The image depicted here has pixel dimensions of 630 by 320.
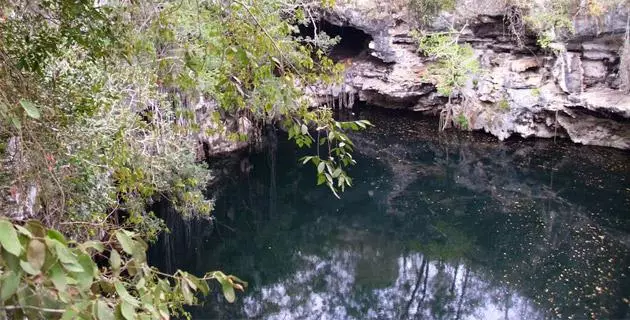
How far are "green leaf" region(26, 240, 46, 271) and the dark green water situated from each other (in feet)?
22.8

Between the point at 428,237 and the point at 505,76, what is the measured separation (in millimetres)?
6683

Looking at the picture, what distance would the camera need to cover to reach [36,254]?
879 millimetres

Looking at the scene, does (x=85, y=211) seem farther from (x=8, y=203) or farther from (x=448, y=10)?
(x=448, y=10)

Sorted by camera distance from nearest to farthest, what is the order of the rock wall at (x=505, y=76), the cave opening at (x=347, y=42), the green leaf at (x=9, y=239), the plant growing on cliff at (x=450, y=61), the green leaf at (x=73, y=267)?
1. the green leaf at (x=9, y=239)
2. the green leaf at (x=73, y=267)
3. the rock wall at (x=505, y=76)
4. the plant growing on cliff at (x=450, y=61)
5. the cave opening at (x=347, y=42)

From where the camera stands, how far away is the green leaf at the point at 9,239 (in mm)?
826

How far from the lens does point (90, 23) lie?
235 centimetres

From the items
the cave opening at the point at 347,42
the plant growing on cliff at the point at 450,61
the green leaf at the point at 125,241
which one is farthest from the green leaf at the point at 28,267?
the cave opening at the point at 347,42

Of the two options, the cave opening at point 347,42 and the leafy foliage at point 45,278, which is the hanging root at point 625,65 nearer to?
the cave opening at point 347,42

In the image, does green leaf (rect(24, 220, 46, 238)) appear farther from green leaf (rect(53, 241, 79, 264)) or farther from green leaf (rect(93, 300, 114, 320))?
green leaf (rect(93, 300, 114, 320))

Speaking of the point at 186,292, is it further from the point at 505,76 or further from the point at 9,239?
the point at 505,76

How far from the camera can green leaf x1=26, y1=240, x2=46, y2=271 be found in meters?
0.87

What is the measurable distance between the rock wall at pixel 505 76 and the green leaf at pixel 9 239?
1366 centimetres

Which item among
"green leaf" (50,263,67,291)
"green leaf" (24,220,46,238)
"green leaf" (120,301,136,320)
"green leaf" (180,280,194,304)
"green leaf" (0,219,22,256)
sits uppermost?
"green leaf" (0,219,22,256)

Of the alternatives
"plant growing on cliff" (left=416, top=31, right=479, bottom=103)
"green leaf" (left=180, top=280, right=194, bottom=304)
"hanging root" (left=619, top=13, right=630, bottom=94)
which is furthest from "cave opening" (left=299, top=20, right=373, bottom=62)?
"green leaf" (left=180, top=280, right=194, bottom=304)
